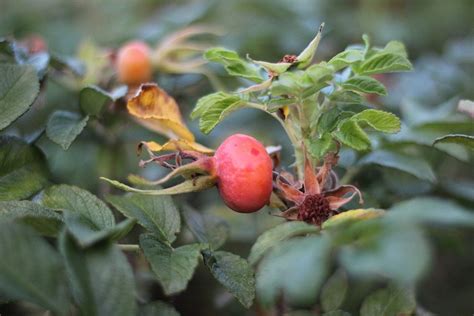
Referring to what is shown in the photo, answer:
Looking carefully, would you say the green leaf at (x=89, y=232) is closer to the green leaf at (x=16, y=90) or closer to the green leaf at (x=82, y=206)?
the green leaf at (x=82, y=206)

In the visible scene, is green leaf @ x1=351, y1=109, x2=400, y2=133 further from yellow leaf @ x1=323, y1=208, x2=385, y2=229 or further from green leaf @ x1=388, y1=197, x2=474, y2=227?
green leaf @ x1=388, y1=197, x2=474, y2=227

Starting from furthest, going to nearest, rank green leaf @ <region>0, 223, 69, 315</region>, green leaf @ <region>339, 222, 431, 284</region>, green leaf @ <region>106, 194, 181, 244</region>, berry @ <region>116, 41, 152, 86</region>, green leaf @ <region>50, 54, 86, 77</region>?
1. berry @ <region>116, 41, 152, 86</region>
2. green leaf @ <region>50, 54, 86, 77</region>
3. green leaf @ <region>106, 194, 181, 244</region>
4. green leaf @ <region>0, 223, 69, 315</region>
5. green leaf @ <region>339, 222, 431, 284</region>

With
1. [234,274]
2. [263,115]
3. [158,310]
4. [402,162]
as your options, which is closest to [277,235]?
[234,274]

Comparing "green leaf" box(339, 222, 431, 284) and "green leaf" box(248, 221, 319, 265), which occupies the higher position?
"green leaf" box(339, 222, 431, 284)

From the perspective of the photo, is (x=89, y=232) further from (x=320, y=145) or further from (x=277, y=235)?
(x=320, y=145)

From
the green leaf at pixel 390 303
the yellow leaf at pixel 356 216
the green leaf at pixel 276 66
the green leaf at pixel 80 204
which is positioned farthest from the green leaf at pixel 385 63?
the green leaf at pixel 80 204

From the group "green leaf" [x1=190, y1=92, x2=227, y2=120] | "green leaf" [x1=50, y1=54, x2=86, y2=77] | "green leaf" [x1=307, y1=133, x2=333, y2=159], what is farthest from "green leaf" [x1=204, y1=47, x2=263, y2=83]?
"green leaf" [x1=50, y1=54, x2=86, y2=77]
